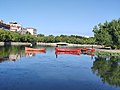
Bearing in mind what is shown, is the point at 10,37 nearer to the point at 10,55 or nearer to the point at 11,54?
the point at 11,54

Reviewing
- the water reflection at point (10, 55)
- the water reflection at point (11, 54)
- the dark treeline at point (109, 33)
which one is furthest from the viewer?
the dark treeline at point (109, 33)

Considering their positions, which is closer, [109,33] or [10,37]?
[109,33]

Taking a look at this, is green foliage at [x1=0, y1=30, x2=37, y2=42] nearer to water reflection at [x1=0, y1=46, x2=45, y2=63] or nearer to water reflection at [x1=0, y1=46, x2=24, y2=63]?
water reflection at [x1=0, y1=46, x2=45, y2=63]

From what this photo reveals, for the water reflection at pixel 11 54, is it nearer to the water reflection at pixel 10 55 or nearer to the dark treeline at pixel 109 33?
the water reflection at pixel 10 55

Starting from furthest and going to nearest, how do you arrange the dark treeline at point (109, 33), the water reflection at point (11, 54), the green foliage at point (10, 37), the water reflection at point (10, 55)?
the green foliage at point (10, 37)
the dark treeline at point (109, 33)
the water reflection at point (11, 54)
the water reflection at point (10, 55)

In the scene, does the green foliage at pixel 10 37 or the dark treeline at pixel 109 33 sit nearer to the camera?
the dark treeline at pixel 109 33

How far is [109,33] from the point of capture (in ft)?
423

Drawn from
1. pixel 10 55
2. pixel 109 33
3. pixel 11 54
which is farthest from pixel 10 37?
pixel 10 55

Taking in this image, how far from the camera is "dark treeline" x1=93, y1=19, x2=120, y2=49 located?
12071 centimetres

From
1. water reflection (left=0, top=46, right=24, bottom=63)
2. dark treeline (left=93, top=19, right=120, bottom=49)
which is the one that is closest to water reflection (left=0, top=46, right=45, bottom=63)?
water reflection (left=0, top=46, right=24, bottom=63)

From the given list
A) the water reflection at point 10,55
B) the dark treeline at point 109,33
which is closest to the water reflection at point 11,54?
the water reflection at point 10,55

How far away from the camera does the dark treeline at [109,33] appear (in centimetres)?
12071

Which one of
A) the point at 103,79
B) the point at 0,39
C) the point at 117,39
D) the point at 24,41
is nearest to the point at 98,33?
the point at 117,39

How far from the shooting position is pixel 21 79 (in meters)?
38.1
